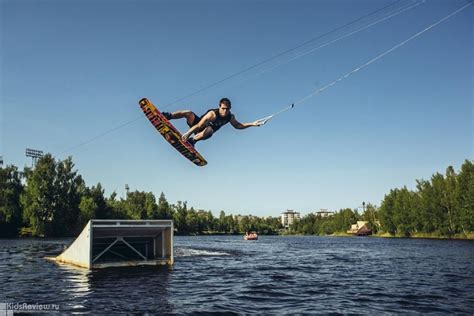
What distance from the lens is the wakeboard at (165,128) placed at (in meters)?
19.0

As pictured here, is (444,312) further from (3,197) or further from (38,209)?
(3,197)

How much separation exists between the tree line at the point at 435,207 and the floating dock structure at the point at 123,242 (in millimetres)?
87544

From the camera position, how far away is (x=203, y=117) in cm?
1719

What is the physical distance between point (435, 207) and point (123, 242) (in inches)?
4133

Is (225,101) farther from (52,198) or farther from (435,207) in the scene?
(435,207)

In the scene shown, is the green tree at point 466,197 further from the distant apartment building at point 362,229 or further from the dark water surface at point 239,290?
the distant apartment building at point 362,229

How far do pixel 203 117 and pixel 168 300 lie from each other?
928 cm

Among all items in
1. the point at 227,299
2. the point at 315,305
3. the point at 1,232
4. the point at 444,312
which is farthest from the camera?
the point at 1,232

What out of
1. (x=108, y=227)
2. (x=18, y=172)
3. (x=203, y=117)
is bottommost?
(x=108, y=227)

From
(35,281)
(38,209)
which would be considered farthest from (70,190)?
(35,281)

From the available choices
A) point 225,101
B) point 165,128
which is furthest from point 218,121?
point 165,128

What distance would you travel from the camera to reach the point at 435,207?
113562 mm

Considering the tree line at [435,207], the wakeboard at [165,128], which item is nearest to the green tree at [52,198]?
the wakeboard at [165,128]

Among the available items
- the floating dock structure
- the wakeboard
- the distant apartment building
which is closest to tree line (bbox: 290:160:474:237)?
the distant apartment building
